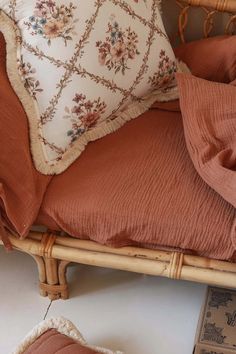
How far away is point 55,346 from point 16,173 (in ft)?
1.43

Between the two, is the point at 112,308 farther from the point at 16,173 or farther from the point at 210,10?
the point at 210,10

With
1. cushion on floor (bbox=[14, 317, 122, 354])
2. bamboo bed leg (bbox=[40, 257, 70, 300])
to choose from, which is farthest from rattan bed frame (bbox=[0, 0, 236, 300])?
cushion on floor (bbox=[14, 317, 122, 354])

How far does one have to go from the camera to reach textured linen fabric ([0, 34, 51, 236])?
149cm

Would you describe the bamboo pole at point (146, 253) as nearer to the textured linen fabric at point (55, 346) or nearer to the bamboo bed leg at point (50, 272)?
the bamboo bed leg at point (50, 272)

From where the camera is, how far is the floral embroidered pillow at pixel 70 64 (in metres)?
1.57

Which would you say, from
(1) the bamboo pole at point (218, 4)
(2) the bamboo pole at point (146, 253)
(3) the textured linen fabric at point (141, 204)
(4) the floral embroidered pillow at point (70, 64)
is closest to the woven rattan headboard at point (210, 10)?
(1) the bamboo pole at point (218, 4)

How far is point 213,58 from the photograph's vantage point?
70.9 inches

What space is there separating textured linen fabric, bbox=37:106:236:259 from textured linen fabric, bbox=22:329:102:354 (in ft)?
0.85

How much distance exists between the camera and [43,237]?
1614 mm

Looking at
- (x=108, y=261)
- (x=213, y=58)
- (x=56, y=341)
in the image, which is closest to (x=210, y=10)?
(x=213, y=58)

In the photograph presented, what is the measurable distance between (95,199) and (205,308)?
16.5 inches

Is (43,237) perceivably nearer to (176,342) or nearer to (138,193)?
(138,193)

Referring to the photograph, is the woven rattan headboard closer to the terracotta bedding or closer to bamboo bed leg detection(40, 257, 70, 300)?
the terracotta bedding

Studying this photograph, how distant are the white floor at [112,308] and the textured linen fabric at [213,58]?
0.63 meters
